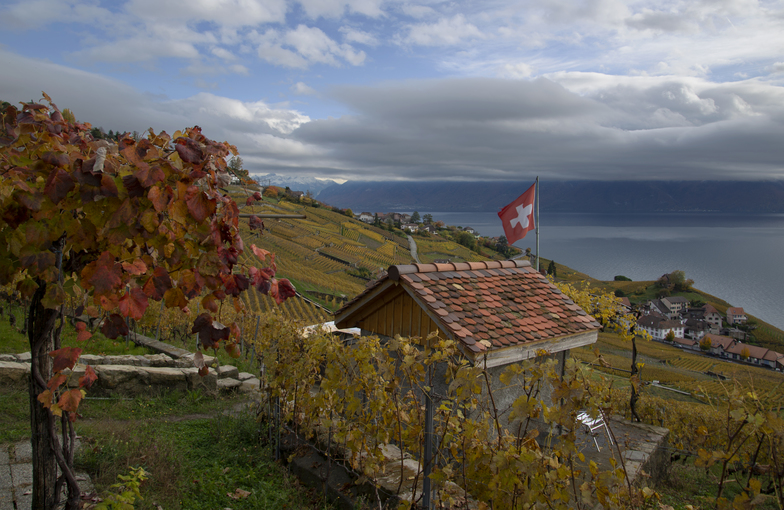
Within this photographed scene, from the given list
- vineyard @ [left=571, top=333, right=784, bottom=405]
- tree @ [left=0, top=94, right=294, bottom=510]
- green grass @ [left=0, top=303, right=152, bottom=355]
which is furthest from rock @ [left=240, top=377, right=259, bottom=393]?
vineyard @ [left=571, top=333, right=784, bottom=405]

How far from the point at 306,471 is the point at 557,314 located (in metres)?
4.47

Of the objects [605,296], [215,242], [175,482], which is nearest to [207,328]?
[215,242]

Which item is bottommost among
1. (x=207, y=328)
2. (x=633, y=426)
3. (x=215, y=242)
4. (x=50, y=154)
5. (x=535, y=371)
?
(x=633, y=426)

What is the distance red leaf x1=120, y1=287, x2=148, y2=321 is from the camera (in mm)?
1662

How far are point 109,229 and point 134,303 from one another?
0.31 m

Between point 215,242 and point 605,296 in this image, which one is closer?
point 215,242

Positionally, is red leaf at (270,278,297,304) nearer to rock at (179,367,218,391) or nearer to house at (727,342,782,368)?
rock at (179,367,218,391)

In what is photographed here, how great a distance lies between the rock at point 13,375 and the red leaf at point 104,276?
19.9 ft

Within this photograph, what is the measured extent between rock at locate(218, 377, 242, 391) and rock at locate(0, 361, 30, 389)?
273cm

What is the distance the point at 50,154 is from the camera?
1.67 metres

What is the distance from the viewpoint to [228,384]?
7805mm

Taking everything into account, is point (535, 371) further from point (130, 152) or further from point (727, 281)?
point (727, 281)

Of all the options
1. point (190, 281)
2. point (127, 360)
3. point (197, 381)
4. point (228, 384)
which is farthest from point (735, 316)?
point (190, 281)

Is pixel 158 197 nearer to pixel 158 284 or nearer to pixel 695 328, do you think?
pixel 158 284
